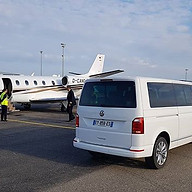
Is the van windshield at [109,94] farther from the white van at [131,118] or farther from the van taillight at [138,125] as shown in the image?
the van taillight at [138,125]

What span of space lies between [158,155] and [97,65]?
70.2 ft

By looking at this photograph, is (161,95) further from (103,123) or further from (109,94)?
(103,123)

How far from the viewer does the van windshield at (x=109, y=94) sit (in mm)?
5844

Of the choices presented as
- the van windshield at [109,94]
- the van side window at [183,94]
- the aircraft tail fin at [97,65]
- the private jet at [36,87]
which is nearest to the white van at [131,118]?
the van windshield at [109,94]

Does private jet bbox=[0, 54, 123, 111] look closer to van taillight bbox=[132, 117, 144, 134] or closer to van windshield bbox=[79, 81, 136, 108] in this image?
van windshield bbox=[79, 81, 136, 108]

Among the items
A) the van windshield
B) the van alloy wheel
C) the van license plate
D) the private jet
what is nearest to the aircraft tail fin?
the private jet

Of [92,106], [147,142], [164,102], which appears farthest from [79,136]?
[164,102]

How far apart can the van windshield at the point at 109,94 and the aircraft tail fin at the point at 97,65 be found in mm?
Answer: 19597

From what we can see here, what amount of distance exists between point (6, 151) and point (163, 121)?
4447 mm

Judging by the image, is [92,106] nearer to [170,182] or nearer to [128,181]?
[128,181]

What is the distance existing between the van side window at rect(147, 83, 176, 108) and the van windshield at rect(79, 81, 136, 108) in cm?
47

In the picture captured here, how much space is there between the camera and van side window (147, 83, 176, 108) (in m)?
6.03

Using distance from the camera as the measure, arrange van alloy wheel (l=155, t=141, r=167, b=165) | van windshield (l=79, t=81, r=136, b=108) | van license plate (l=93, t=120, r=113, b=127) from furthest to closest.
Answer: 1. van alloy wheel (l=155, t=141, r=167, b=165)
2. van license plate (l=93, t=120, r=113, b=127)
3. van windshield (l=79, t=81, r=136, b=108)

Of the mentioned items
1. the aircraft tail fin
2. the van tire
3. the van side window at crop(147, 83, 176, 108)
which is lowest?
the van tire
